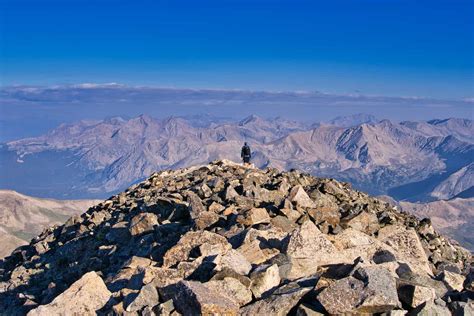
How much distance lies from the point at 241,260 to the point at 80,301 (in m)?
6.84

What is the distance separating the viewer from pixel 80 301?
21.0 metres

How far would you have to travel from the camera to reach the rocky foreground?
675 inches

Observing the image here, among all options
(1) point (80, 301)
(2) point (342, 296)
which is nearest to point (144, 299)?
(1) point (80, 301)

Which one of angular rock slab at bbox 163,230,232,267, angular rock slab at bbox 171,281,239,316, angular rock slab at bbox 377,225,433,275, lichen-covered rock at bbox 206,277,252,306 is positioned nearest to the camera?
angular rock slab at bbox 171,281,239,316

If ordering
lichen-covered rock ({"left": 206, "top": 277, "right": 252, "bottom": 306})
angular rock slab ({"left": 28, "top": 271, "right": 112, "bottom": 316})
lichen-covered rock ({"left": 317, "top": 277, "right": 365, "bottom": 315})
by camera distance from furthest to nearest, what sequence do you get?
angular rock slab ({"left": 28, "top": 271, "right": 112, "bottom": 316}) < lichen-covered rock ({"left": 206, "top": 277, "right": 252, "bottom": 306}) < lichen-covered rock ({"left": 317, "top": 277, "right": 365, "bottom": 315})

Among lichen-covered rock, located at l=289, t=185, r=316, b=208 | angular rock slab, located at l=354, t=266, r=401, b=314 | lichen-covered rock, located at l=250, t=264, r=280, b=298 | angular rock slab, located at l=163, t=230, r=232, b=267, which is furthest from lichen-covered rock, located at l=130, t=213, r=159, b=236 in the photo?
angular rock slab, located at l=354, t=266, r=401, b=314

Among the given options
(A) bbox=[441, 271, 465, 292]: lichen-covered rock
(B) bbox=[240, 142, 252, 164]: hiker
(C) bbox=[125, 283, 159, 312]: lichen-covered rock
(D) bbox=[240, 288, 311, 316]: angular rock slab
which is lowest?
(B) bbox=[240, 142, 252, 164]: hiker

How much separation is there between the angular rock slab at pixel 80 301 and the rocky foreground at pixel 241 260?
0.05m

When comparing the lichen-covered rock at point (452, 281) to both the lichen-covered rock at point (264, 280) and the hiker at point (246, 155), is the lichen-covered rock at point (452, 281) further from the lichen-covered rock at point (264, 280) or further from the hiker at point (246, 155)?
the hiker at point (246, 155)

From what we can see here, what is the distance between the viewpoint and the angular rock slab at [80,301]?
2075 cm

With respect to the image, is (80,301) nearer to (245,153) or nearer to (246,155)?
(246,155)

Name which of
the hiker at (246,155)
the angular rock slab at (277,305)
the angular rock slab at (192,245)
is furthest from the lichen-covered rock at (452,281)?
the hiker at (246,155)

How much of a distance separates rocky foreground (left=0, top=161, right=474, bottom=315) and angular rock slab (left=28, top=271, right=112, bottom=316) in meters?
0.05

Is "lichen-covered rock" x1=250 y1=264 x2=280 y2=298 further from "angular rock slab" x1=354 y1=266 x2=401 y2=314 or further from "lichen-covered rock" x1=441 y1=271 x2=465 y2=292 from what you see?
"lichen-covered rock" x1=441 y1=271 x2=465 y2=292
